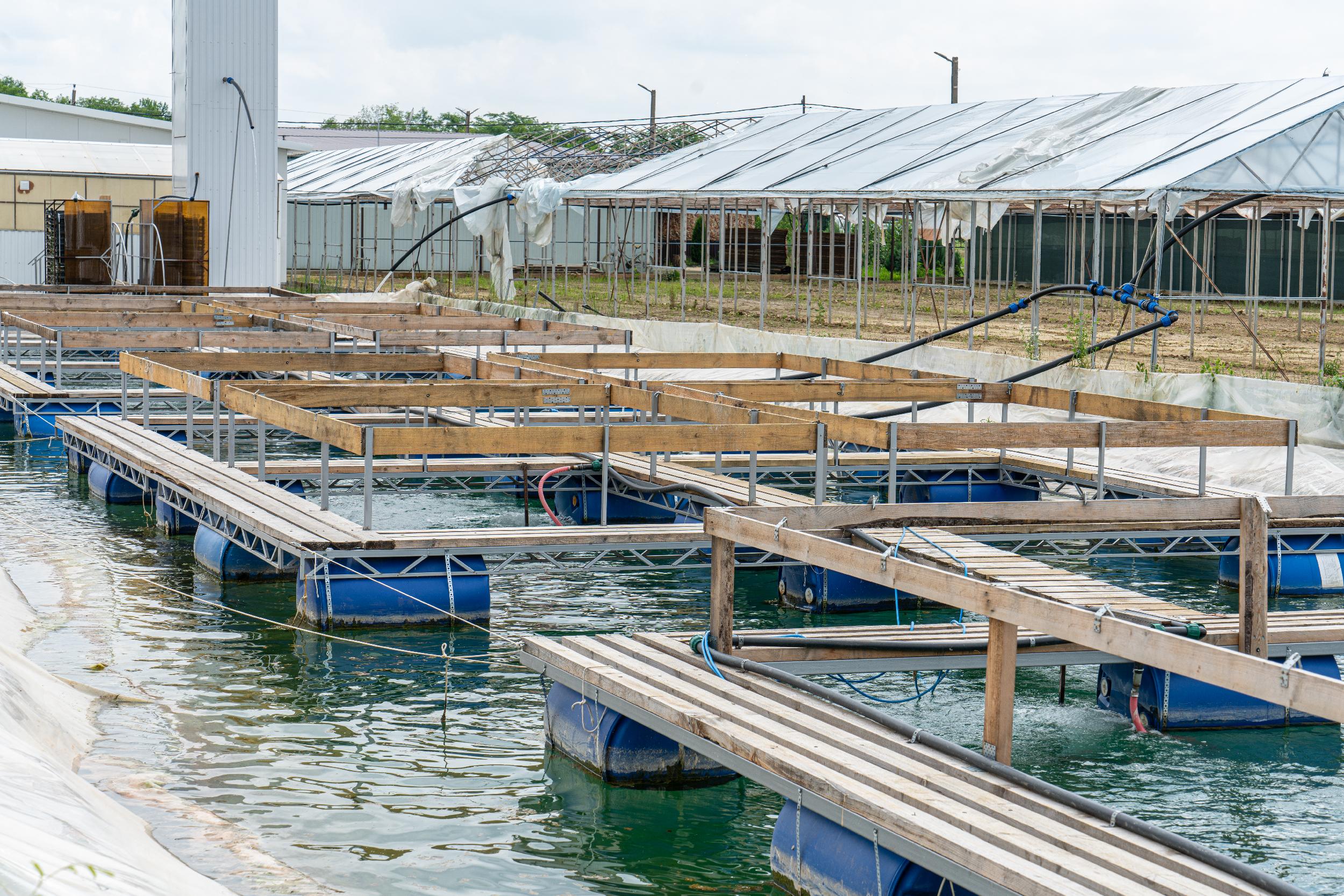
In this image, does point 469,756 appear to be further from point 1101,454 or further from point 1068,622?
point 1101,454

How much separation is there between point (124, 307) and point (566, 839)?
20925 mm

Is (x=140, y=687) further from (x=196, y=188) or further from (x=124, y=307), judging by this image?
(x=196, y=188)

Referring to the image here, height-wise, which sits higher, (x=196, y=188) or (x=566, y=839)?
(x=196, y=188)

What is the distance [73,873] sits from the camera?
14.8 feet

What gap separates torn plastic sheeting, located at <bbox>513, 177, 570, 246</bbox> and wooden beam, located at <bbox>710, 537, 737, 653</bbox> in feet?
85.9

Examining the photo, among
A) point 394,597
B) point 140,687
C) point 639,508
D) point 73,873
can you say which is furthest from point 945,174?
point 73,873

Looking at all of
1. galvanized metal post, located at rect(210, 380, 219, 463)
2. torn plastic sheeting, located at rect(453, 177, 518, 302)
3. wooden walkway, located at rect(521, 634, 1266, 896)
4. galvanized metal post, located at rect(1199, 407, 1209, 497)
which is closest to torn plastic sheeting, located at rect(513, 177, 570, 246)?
torn plastic sheeting, located at rect(453, 177, 518, 302)

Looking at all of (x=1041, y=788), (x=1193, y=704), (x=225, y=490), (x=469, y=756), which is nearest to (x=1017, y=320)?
(x=225, y=490)

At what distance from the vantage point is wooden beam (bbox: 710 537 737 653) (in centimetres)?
816

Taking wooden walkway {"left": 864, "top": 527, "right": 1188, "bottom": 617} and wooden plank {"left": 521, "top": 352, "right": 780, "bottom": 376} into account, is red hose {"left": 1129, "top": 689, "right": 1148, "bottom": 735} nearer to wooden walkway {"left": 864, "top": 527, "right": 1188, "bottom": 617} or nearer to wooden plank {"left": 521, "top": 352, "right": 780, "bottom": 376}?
wooden walkway {"left": 864, "top": 527, "right": 1188, "bottom": 617}

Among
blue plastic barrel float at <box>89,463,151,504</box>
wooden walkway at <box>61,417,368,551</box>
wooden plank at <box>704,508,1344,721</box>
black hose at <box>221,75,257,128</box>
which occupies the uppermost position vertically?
black hose at <box>221,75,257,128</box>

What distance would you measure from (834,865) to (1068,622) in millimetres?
1358

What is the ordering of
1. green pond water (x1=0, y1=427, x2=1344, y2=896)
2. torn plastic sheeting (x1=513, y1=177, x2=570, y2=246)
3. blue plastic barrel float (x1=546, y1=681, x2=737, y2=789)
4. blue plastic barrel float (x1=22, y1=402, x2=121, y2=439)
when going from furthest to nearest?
torn plastic sheeting (x1=513, y1=177, x2=570, y2=246) < blue plastic barrel float (x1=22, y1=402, x2=121, y2=439) < blue plastic barrel float (x1=546, y1=681, x2=737, y2=789) < green pond water (x1=0, y1=427, x2=1344, y2=896)

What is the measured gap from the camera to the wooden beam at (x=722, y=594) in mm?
8156
